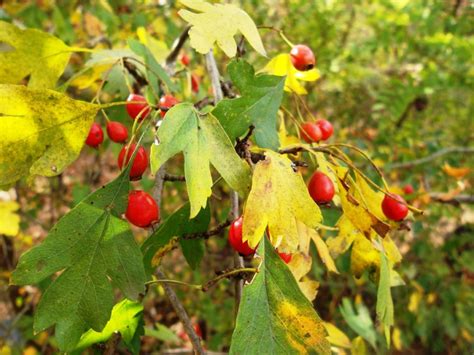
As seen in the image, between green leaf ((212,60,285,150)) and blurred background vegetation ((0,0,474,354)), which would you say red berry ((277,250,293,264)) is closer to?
green leaf ((212,60,285,150))

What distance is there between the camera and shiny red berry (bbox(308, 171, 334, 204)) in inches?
43.4

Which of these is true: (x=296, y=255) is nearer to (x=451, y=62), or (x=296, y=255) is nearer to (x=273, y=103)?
(x=273, y=103)

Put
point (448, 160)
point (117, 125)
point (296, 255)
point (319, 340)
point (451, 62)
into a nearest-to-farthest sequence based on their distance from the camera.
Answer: point (319, 340)
point (296, 255)
point (117, 125)
point (448, 160)
point (451, 62)

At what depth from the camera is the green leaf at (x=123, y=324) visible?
1.09 meters

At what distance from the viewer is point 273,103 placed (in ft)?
3.71

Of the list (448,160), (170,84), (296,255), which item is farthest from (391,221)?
(448,160)

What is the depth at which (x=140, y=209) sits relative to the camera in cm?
106

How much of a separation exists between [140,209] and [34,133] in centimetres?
27

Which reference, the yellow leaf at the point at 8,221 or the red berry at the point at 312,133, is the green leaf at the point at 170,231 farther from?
the yellow leaf at the point at 8,221

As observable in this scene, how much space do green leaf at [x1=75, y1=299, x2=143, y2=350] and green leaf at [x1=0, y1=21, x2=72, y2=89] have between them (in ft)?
2.04

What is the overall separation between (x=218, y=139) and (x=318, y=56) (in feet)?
8.63

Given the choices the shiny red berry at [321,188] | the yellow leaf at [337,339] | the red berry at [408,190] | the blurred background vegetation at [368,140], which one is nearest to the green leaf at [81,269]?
the shiny red berry at [321,188]

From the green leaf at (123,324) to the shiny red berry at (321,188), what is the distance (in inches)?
19.4

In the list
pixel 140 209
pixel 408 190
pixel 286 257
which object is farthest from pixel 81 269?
pixel 408 190
